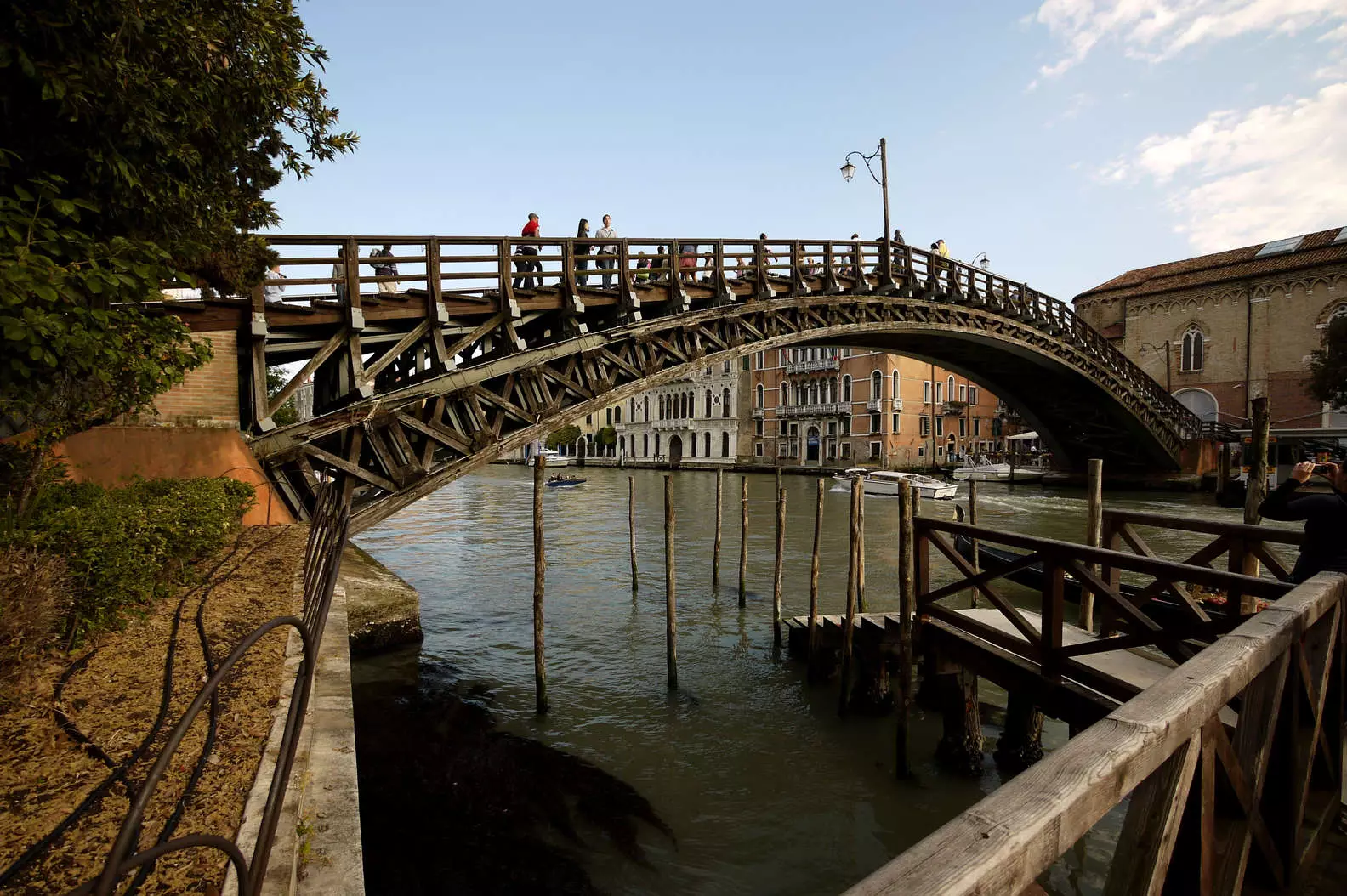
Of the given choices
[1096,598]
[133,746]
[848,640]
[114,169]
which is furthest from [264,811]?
[848,640]

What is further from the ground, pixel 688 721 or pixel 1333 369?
pixel 1333 369

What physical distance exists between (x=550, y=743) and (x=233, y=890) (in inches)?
189

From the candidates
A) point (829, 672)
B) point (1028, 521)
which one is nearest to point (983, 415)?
point (1028, 521)

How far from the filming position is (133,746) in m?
3.03

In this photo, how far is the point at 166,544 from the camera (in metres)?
4.90

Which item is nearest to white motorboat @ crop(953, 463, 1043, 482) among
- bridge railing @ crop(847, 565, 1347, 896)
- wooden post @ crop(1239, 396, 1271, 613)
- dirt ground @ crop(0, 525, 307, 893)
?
wooden post @ crop(1239, 396, 1271, 613)

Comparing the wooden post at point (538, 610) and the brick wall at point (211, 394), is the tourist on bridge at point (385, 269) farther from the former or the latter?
the wooden post at point (538, 610)

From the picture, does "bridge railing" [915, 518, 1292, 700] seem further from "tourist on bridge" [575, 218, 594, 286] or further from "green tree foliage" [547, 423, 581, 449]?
"green tree foliage" [547, 423, 581, 449]

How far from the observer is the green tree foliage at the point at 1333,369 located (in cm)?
2655

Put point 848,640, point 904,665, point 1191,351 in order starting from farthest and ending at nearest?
point 1191,351
point 848,640
point 904,665

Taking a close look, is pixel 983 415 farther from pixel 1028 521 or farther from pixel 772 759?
pixel 772 759

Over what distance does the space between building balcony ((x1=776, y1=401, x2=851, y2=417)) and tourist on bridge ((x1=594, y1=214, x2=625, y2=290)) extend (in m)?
34.6

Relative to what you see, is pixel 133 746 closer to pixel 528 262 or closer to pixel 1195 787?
pixel 1195 787

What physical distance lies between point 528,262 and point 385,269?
86.6 inches
